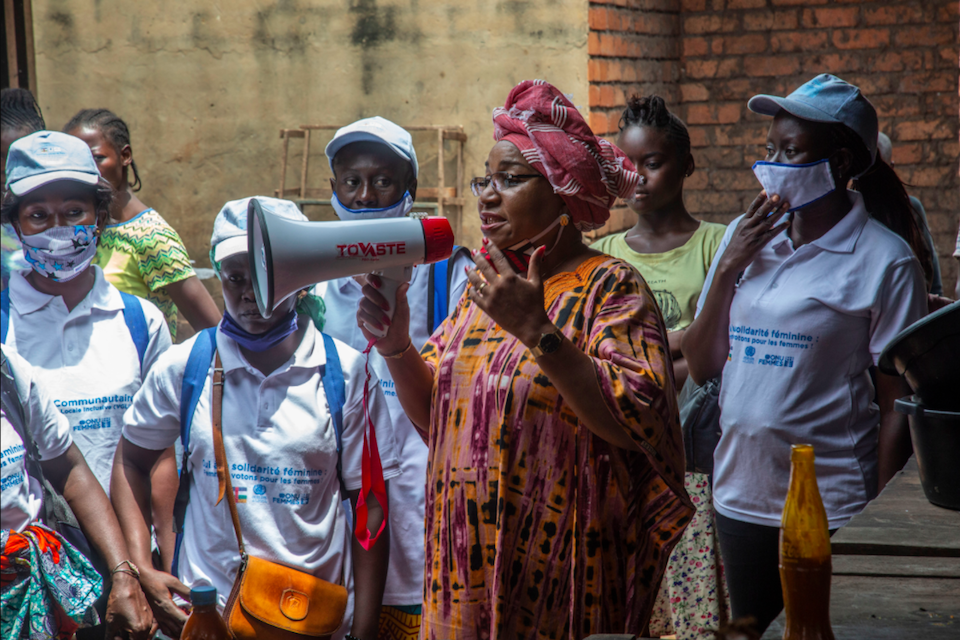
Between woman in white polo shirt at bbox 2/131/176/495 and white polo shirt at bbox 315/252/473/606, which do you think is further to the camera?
woman in white polo shirt at bbox 2/131/176/495

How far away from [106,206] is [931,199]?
530 centimetres

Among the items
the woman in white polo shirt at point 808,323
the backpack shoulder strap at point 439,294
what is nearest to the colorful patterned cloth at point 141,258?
the backpack shoulder strap at point 439,294

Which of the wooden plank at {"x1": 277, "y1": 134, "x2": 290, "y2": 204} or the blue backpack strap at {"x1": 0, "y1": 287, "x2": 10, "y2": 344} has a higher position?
the wooden plank at {"x1": 277, "y1": 134, "x2": 290, "y2": 204}

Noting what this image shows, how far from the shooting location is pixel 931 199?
6508 millimetres

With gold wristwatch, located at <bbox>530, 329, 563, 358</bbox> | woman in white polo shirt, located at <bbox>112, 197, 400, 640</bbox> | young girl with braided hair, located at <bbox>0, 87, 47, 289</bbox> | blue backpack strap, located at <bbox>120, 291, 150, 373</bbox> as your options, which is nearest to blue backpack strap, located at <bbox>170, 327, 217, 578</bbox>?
woman in white polo shirt, located at <bbox>112, 197, 400, 640</bbox>

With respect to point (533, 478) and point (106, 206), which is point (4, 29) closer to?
point (106, 206)

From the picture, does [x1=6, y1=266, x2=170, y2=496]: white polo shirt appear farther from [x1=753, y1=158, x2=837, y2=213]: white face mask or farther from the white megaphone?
[x1=753, y1=158, x2=837, y2=213]: white face mask

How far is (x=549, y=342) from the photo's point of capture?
77.7 inches

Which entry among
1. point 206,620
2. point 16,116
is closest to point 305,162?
point 16,116

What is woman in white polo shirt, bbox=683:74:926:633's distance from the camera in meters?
2.81

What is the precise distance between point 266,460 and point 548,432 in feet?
2.89

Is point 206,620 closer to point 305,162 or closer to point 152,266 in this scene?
point 152,266

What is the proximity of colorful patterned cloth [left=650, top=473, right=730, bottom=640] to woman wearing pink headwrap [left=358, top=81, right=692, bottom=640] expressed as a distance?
1621 millimetres

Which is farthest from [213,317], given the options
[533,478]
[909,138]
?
[909,138]
